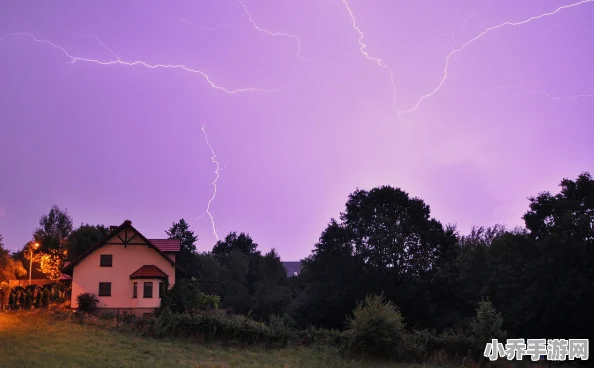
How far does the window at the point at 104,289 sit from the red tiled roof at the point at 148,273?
1.89 meters

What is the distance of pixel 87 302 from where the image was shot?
3616 centimetres

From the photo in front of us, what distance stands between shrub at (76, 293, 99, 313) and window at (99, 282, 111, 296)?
117 cm

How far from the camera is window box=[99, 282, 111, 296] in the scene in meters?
38.0

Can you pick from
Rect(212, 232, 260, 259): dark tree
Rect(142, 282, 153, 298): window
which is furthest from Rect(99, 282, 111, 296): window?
Rect(212, 232, 260, 259): dark tree

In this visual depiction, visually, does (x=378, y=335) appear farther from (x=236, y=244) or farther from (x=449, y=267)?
(x=236, y=244)

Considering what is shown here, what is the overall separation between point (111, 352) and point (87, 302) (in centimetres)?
1854

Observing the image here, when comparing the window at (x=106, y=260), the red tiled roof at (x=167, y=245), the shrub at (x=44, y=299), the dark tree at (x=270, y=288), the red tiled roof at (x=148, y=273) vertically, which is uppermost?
the red tiled roof at (x=167, y=245)

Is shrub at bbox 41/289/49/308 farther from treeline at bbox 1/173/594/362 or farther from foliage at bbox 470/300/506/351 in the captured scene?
foliage at bbox 470/300/506/351

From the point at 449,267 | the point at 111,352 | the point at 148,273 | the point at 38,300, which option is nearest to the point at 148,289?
the point at 148,273

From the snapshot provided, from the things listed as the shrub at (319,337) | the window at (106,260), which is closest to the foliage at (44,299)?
the window at (106,260)

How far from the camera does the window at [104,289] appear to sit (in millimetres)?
37963

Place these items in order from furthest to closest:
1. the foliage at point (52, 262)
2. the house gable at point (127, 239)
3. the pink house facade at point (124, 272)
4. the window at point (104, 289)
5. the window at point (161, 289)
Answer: the foliage at point (52, 262) → the house gable at point (127, 239) → the window at point (161, 289) → the window at point (104, 289) → the pink house facade at point (124, 272)

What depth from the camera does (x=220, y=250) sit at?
10762cm

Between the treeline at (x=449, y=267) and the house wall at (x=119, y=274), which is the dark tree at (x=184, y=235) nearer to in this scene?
the treeline at (x=449, y=267)
